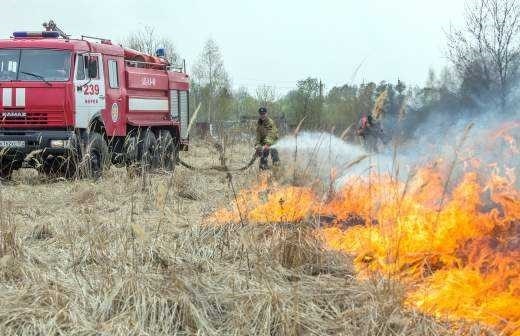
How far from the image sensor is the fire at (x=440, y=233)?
3861mm

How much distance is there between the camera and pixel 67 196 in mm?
8672

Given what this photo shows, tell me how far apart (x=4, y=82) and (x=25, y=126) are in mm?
885

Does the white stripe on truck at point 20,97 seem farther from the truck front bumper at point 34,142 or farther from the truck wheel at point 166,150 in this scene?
the truck wheel at point 166,150

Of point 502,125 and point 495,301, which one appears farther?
point 502,125

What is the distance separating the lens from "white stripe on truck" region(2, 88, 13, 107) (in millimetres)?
10945

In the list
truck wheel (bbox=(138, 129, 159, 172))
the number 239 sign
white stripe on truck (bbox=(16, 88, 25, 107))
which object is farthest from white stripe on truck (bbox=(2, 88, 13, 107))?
truck wheel (bbox=(138, 129, 159, 172))

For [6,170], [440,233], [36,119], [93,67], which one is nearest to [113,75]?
[93,67]

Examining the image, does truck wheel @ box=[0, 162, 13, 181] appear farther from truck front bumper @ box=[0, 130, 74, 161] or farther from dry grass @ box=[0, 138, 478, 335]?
dry grass @ box=[0, 138, 478, 335]

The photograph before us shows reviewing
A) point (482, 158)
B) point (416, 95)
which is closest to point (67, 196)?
point (416, 95)

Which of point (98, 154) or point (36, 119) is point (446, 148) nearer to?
point (98, 154)

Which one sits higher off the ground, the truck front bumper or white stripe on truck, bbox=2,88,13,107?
white stripe on truck, bbox=2,88,13,107

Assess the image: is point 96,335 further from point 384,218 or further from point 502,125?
point 502,125

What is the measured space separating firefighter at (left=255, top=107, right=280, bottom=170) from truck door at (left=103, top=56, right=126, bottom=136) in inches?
116

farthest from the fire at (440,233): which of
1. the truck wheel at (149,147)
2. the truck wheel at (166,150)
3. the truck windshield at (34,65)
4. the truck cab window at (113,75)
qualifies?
the truck wheel at (166,150)
